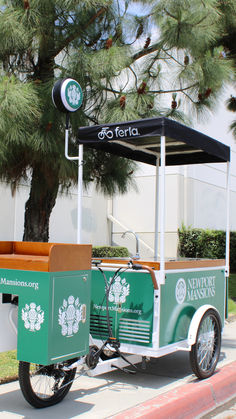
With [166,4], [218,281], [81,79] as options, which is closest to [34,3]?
[81,79]

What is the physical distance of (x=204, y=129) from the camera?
58.4 feet

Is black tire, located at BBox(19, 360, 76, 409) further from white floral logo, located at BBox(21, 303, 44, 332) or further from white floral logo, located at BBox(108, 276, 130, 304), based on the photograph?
white floral logo, located at BBox(108, 276, 130, 304)

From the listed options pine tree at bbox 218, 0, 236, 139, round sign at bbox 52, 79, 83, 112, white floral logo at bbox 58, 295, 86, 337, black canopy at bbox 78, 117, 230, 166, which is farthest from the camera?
pine tree at bbox 218, 0, 236, 139

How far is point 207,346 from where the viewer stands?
4.86 m

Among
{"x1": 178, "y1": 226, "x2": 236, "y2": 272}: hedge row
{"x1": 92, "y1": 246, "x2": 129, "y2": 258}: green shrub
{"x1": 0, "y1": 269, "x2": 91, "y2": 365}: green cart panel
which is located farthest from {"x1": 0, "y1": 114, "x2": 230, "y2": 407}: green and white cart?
{"x1": 178, "y1": 226, "x2": 236, "y2": 272}: hedge row

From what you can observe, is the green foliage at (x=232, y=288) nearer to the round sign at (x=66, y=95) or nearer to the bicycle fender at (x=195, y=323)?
the bicycle fender at (x=195, y=323)

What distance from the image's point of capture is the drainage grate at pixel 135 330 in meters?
4.38

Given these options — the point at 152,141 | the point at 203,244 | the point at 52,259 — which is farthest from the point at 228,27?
the point at 203,244

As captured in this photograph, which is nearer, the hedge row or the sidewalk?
the sidewalk

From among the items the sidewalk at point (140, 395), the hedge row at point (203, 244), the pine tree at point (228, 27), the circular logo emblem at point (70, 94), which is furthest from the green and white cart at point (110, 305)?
the hedge row at point (203, 244)

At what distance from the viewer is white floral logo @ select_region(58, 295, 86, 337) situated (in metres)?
3.53

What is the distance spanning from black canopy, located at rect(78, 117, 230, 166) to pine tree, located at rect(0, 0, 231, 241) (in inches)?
17.4

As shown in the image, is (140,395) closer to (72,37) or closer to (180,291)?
(180,291)

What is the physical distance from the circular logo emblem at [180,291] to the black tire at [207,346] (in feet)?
0.93
